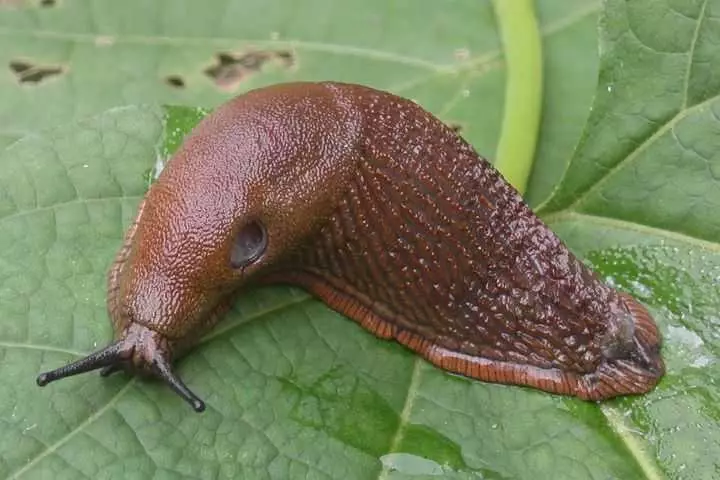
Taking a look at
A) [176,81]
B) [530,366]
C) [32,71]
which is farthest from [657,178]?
[32,71]

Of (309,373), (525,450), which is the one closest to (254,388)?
(309,373)

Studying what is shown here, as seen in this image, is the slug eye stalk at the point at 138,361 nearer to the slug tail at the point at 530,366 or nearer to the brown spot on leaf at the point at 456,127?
the slug tail at the point at 530,366

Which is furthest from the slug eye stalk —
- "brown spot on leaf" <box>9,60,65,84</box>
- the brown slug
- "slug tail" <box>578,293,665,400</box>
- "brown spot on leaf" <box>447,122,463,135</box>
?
"brown spot on leaf" <box>9,60,65,84</box>

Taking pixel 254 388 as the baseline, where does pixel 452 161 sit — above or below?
above

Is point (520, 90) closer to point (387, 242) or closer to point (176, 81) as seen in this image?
point (387, 242)

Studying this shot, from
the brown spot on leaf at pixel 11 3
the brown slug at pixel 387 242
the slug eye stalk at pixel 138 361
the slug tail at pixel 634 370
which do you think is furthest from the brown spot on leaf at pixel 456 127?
the brown spot on leaf at pixel 11 3

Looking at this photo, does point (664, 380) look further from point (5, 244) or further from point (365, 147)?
point (5, 244)
